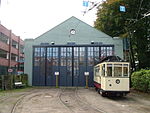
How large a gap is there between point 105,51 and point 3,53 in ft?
76.5

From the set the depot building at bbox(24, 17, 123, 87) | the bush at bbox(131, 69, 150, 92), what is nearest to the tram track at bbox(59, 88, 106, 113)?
the bush at bbox(131, 69, 150, 92)

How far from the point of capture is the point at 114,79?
17.8 metres

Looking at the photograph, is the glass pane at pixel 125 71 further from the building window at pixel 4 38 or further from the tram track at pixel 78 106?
the building window at pixel 4 38

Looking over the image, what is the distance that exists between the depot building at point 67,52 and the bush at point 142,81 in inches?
341

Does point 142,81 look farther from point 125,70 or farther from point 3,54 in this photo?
point 3,54

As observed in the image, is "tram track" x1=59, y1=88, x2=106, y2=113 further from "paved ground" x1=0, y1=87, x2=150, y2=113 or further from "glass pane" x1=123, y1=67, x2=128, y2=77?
"glass pane" x1=123, y1=67, x2=128, y2=77

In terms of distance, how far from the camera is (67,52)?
33188 millimetres

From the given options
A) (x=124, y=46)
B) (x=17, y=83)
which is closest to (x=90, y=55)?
(x=124, y=46)

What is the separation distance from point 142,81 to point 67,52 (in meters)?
13.5

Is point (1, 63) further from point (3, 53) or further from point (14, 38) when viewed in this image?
point (14, 38)

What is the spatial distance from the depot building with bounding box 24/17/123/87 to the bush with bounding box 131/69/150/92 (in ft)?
28.5

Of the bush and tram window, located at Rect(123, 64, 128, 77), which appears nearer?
tram window, located at Rect(123, 64, 128, 77)

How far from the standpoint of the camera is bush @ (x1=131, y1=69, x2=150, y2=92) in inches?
828

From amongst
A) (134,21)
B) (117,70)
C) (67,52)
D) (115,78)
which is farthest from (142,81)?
(67,52)
